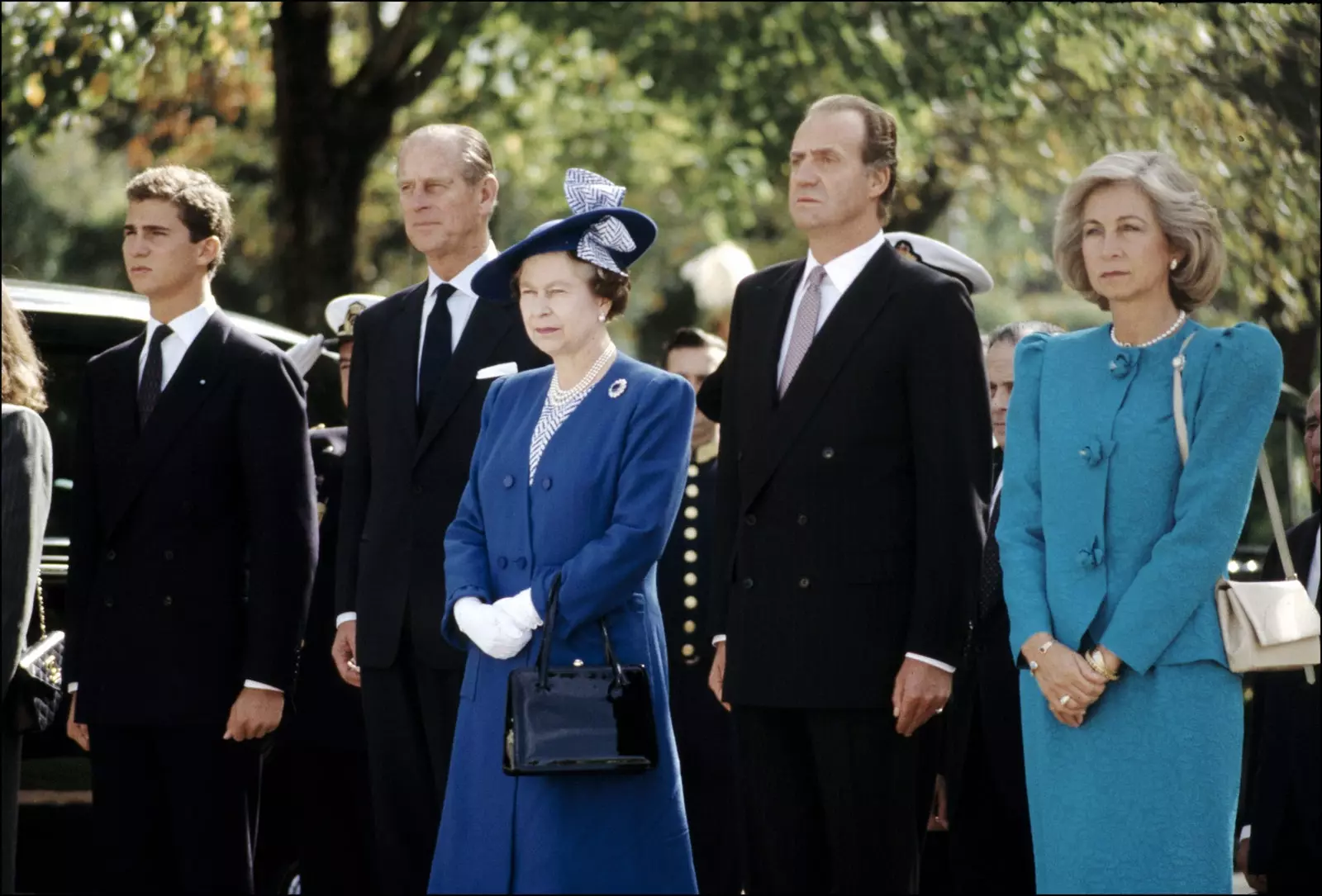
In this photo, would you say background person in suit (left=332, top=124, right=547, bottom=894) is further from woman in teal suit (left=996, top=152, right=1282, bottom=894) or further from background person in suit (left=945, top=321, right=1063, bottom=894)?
woman in teal suit (left=996, top=152, right=1282, bottom=894)

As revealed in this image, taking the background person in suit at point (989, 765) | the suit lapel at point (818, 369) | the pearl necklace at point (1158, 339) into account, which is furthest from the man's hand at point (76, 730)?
the pearl necklace at point (1158, 339)

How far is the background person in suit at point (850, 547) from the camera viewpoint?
5.01 m

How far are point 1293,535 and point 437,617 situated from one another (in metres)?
3.62

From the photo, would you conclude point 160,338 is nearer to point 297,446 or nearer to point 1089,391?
point 297,446

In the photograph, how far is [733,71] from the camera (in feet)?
49.2

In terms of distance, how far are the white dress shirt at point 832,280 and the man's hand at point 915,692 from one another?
0.83 meters

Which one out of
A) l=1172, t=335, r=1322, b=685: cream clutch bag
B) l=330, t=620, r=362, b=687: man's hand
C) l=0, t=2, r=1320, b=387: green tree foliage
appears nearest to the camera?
l=1172, t=335, r=1322, b=685: cream clutch bag

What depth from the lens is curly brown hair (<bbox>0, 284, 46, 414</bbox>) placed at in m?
5.39

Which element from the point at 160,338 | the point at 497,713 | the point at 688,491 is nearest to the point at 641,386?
the point at 497,713

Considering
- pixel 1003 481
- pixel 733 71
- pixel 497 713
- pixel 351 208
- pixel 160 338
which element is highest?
pixel 733 71

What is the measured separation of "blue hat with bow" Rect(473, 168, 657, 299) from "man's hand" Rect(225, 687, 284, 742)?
1307mm

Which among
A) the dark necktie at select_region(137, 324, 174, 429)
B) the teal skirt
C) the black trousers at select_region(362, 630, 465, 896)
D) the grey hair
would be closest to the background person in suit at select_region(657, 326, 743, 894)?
the grey hair

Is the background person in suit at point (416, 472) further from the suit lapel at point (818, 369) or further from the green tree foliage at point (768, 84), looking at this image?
the green tree foliage at point (768, 84)

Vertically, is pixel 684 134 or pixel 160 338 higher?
pixel 684 134
